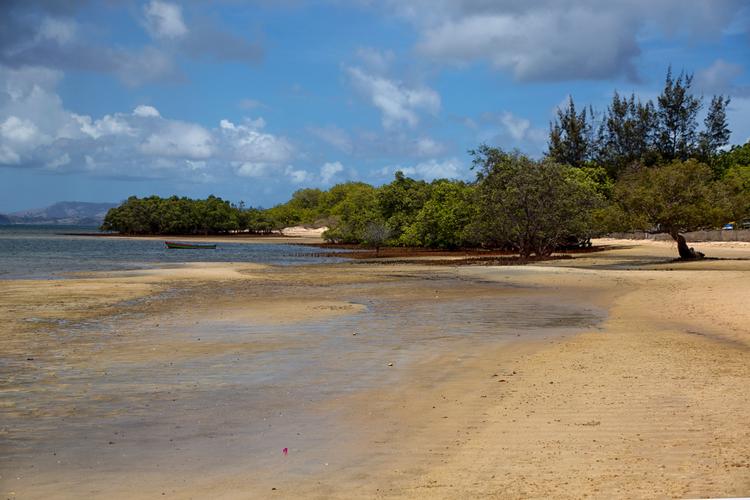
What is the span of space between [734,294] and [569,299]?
17.4ft

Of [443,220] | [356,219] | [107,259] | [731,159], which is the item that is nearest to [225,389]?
[107,259]

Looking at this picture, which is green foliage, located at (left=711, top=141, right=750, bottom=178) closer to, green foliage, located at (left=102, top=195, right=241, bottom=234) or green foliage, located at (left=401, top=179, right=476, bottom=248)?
green foliage, located at (left=401, top=179, right=476, bottom=248)

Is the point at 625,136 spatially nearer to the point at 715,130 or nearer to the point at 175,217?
the point at 715,130

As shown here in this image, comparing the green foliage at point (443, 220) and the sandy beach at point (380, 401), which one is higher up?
the green foliage at point (443, 220)

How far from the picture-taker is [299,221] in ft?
652

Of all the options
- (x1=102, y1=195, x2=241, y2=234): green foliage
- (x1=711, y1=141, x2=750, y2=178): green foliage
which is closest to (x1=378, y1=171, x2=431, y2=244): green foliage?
(x1=711, y1=141, x2=750, y2=178): green foliage

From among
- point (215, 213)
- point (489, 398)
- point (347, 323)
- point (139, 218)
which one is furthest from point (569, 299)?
point (139, 218)

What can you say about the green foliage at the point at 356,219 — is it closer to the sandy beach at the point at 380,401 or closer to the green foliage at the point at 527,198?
the green foliage at the point at 527,198

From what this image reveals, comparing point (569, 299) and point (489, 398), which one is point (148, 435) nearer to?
point (489, 398)

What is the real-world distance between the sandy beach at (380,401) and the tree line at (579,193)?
744 inches

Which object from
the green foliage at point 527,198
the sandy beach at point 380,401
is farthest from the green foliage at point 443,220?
the sandy beach at point 380,401

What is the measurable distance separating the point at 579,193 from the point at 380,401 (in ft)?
157

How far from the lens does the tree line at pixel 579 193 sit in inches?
1644

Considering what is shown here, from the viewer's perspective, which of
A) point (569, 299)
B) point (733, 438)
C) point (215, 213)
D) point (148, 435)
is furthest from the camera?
point (215, 213)
